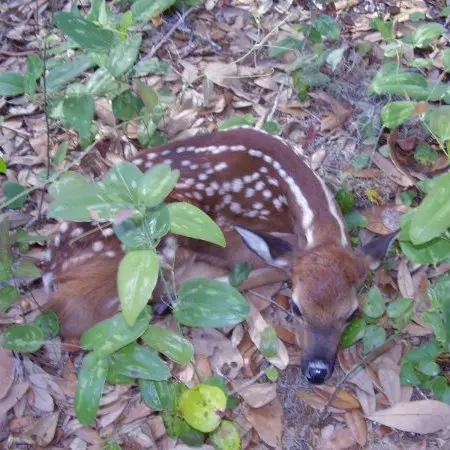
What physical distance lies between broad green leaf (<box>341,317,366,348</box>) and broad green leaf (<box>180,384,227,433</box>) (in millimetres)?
721

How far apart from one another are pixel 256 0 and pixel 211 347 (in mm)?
2496

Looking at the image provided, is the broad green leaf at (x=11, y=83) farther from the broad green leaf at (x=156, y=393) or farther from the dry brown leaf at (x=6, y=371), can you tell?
the broad green leaf at (x=156, y=393)

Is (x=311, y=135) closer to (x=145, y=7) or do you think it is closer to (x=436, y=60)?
(x=436, y=60)

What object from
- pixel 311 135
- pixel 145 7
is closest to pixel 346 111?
pixel 311 135

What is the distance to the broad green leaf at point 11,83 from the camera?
9.70 ft

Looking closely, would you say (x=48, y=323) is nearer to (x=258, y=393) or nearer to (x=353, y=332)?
(x=258, y=393)

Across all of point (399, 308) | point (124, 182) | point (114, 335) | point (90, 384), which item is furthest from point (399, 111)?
point (90, 384)

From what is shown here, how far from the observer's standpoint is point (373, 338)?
323 cm

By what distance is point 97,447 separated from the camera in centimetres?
305

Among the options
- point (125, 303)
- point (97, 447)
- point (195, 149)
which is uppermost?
point (125, 303)

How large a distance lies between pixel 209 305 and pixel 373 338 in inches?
46.6

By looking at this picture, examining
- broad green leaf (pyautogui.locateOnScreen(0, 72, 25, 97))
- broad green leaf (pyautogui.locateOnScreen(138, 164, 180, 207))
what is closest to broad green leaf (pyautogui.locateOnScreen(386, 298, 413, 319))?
broad green leaf (pyautogui.locateOnScreen(138, 164, 180, 207))

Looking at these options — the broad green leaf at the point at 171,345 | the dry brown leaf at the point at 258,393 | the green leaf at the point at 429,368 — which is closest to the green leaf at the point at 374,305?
the green leaf at the point at 429,368

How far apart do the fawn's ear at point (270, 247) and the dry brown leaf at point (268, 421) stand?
0.64m
